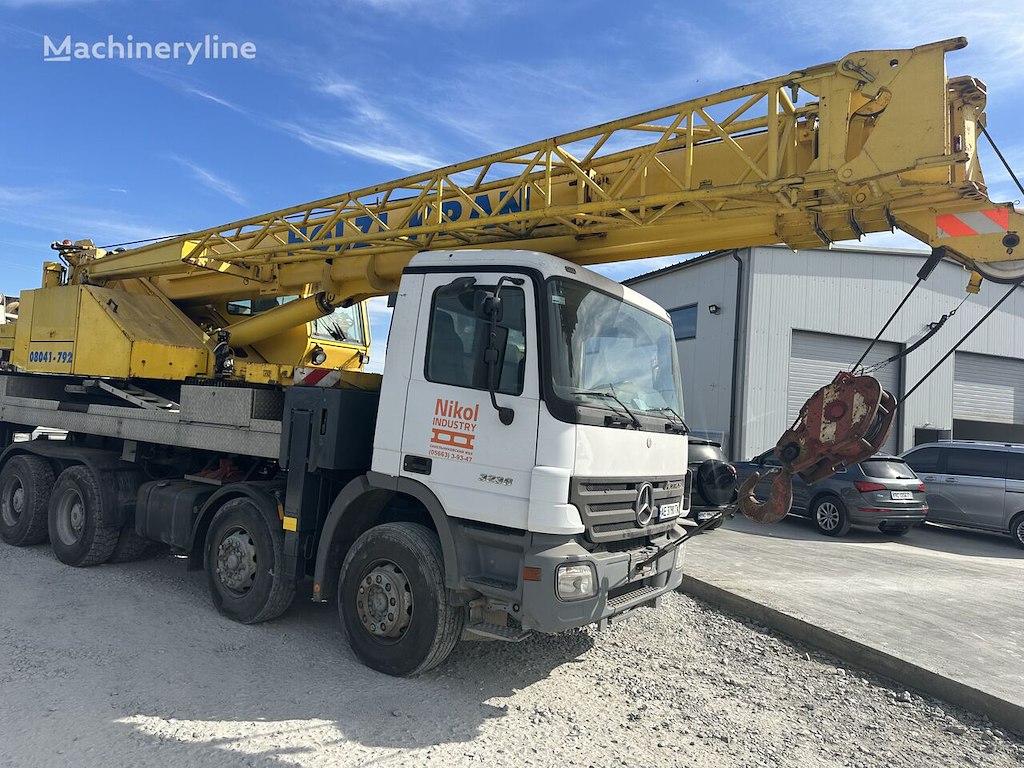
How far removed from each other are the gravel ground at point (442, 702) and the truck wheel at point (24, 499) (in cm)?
197

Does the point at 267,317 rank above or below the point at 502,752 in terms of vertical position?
above

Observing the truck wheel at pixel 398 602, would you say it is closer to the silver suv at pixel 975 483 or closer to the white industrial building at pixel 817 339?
the silver suv at pixel 975 483

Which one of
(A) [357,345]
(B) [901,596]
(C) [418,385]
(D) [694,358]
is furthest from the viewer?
(D) [694,358]

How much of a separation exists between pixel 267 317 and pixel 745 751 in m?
5.86

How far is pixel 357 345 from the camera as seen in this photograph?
8.11 m

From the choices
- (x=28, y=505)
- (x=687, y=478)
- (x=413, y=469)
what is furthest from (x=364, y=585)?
(x=28, y=505)

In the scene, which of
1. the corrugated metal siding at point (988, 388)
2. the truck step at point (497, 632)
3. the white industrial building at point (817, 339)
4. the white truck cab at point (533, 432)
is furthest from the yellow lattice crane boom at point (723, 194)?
the corrugated metal siding at point (988, 388)

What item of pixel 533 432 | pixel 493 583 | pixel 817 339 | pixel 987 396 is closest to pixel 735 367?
pixel 817 339

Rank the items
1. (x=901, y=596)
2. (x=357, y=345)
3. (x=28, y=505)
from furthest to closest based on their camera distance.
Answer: (x=357, y=345) → (x=28, y=505) → (x=901, y=596)

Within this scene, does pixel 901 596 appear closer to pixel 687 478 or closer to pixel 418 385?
pixel 687 478

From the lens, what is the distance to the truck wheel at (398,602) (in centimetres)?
420

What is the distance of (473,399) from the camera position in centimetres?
423

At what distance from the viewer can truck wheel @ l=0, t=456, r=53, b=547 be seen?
7363mm

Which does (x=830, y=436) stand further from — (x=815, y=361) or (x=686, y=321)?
(x=686, y=321)
